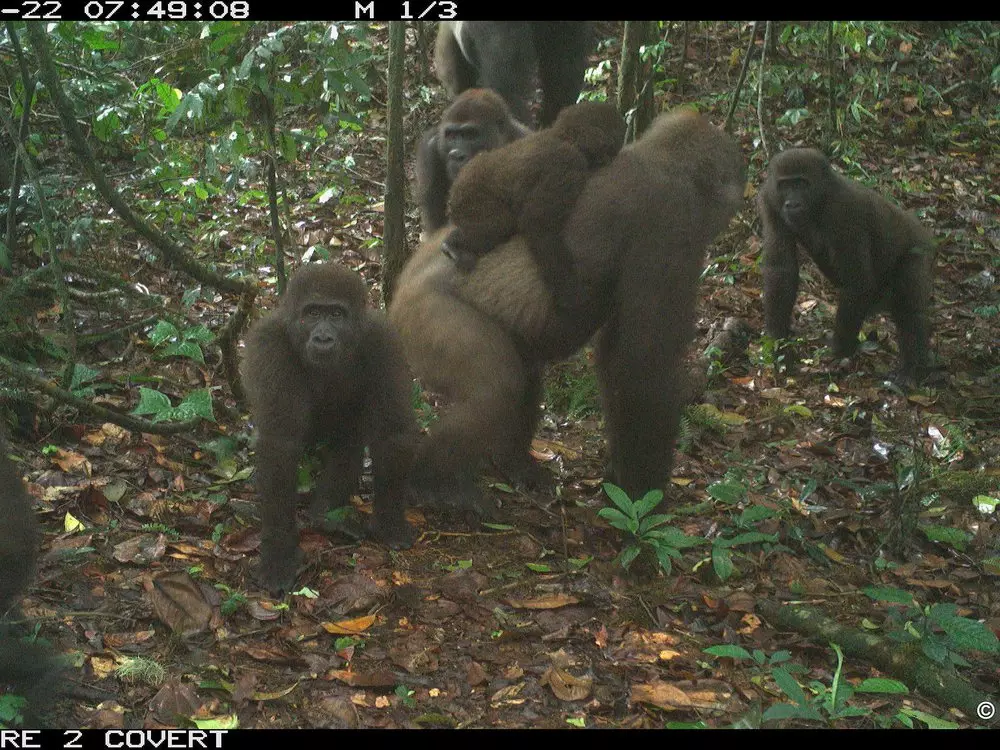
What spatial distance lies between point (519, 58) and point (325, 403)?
4027mm

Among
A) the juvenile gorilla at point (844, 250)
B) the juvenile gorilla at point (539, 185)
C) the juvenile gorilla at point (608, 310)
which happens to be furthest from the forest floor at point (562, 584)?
the juvenile gorilla at point (539, 185)

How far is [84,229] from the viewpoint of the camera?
20.4ft

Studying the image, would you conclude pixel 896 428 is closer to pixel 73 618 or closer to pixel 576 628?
pixel 576 628

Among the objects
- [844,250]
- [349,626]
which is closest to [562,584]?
[349,626]

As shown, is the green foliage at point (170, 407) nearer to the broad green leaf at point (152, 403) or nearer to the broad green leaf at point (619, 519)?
the broad green leaf at point (152, 403)

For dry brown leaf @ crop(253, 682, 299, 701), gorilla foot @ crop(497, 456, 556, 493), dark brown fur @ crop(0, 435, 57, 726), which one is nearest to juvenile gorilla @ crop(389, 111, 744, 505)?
gorilla foot @ crop(497, 456, 556, 493)

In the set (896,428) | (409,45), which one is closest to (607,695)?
(896,428)

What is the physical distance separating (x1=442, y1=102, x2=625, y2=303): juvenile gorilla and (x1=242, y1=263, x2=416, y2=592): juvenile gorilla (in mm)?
759

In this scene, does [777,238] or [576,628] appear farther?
[777,238]

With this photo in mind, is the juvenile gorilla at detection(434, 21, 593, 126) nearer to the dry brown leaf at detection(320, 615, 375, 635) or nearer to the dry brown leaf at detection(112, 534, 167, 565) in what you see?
the dry brown leaf at detection(112, 534, 167, 565)

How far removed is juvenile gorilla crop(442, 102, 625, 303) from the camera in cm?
515

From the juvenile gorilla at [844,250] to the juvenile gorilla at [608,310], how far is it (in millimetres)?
2700
